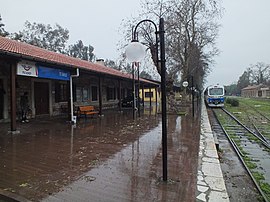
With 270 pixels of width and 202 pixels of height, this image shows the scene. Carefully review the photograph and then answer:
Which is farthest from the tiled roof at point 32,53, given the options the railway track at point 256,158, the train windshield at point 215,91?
the train windshield at point 215,91

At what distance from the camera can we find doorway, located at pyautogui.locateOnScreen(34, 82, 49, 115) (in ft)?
45.7

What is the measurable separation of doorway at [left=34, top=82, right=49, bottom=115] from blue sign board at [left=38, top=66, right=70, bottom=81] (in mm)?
3096

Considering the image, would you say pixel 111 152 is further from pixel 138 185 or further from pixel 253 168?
pixel 253 168

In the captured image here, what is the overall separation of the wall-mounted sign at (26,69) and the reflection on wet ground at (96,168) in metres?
2.41

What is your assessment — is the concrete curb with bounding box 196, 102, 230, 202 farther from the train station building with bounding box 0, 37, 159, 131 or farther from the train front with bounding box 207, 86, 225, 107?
the train front with bounding box 207, 86, 225, 107

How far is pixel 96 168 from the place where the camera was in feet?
16.3

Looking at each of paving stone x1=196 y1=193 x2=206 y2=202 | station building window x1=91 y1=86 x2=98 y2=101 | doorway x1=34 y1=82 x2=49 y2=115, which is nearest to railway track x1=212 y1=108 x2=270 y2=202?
paving stone x1=196 y1=193 x2=206 y2=202

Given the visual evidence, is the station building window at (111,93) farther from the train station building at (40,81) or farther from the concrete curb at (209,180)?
the concrete curb at (209,180)

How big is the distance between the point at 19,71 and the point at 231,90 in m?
141

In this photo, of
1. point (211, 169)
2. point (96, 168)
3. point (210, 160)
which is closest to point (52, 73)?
point (96, 168)

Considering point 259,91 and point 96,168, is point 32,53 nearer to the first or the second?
point 96,168

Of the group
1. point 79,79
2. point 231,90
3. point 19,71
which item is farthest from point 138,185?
point 231,90

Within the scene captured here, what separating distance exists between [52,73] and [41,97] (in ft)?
13.4

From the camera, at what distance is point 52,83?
1516 cm
